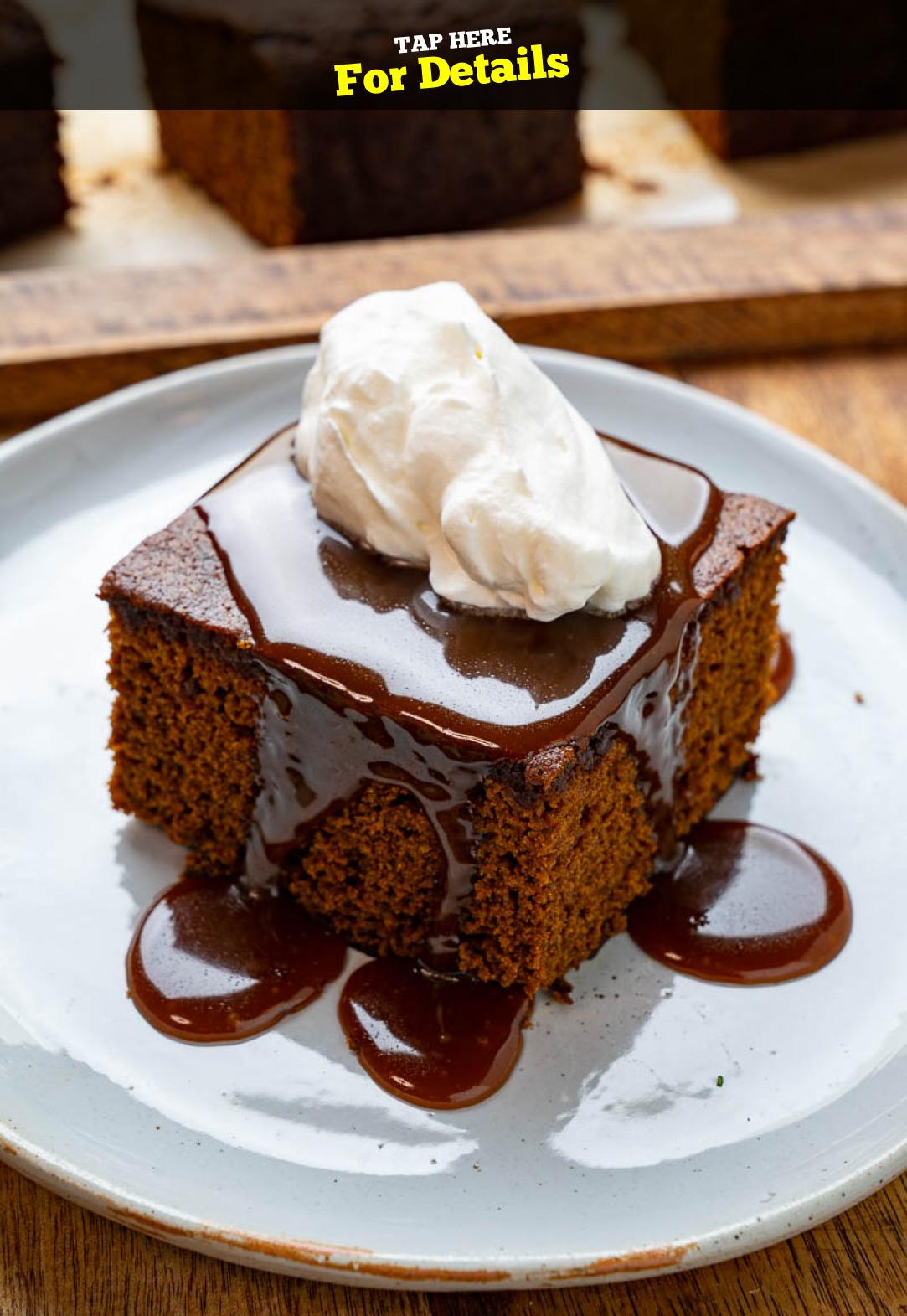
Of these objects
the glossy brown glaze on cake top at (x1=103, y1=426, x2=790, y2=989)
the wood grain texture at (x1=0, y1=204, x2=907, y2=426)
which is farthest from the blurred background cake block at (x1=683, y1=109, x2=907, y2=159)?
the glossy brown glaze on cake top at (x1=103, y1=426, x2=790, y2=989)

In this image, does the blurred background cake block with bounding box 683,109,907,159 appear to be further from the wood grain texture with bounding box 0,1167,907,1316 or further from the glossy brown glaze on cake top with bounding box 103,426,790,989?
the wood grain texture with bounding box 0,1167,907,1316

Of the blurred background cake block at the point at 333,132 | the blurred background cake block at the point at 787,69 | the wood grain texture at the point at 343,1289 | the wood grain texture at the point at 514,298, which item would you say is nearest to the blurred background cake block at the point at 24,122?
the blurred background cake block at the point at 333,132

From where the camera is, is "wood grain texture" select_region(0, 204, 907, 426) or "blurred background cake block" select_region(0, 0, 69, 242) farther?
"blurred background cake block" select_region(0, 0, 69, 242)

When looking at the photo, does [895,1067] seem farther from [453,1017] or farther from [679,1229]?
[453,1017]

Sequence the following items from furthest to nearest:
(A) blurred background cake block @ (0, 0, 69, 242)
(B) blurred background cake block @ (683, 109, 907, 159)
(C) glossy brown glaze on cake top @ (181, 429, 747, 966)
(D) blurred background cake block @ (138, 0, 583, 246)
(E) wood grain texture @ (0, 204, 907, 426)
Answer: (B) blurred background cake block @ (683, 109, 907, 159) < (A) blurred background cake block @ (0, 0, 69, 242) < (D) blurred background cake block @ (138, 0, 583, 246) < (E) wood grain texture @ (0, 204, 907, 426) < (C) glossy brown glaze on cake top @ (181, 429, 747, 966)

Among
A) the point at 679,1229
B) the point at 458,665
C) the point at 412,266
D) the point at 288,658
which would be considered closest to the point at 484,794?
the point at 458,665

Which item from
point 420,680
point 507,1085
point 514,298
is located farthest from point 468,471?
point 514,298

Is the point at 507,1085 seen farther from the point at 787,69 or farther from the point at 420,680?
the point at 787,69
